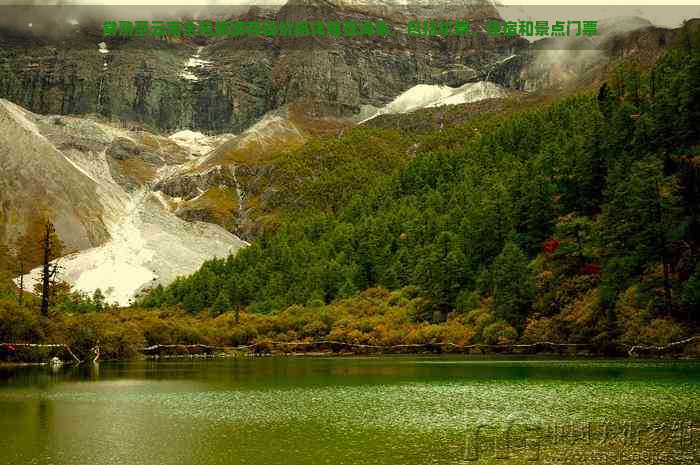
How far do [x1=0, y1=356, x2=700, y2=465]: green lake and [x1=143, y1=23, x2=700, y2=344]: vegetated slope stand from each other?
17.2 meters

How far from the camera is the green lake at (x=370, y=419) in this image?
26.6m

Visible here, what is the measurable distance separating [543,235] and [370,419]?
2859 inches

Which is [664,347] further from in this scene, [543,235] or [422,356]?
[543,235]

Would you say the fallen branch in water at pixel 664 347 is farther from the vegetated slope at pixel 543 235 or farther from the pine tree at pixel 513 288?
the pine tree at pixel 513 288

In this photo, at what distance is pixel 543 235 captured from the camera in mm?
102438

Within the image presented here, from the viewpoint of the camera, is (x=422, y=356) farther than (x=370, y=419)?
Yes

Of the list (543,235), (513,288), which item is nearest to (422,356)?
(513,288)

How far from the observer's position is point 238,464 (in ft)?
84.0

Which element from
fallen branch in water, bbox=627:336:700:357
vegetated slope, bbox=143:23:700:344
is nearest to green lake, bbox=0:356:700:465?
fallen branch in water, bbox=627:336:700:357

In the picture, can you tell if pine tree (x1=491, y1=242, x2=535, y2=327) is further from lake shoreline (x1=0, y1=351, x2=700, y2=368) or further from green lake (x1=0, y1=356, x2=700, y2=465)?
green lake (x1=0, y1=356, x2=700, y2=465)

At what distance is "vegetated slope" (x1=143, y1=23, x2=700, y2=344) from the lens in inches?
2798

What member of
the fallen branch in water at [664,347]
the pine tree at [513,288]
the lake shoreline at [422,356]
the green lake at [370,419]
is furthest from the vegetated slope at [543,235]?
the green lake at [370,419]

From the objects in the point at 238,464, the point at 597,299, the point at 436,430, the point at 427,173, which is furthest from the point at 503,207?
the point at 238,464

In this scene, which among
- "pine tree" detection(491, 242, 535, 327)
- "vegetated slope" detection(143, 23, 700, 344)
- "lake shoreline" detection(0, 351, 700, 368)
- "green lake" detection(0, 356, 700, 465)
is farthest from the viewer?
"pine tree" detection(491, 242, 535, 327)
